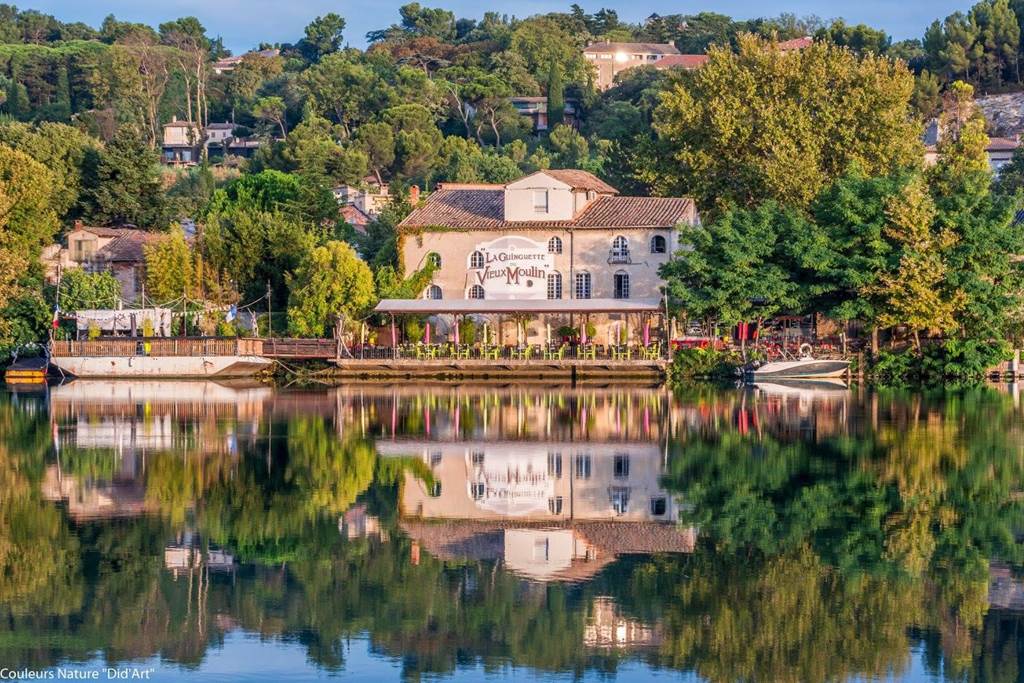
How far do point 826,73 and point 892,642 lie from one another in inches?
1967

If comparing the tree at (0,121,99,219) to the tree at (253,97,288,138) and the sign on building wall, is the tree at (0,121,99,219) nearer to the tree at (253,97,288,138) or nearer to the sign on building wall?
the sign on building wall

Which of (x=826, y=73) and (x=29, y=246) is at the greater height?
(x=826, y=73)

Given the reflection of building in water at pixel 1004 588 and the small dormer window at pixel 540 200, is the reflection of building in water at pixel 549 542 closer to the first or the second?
the reflection of building in water at pixel 1004 588

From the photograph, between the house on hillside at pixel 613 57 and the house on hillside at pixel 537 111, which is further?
the house on hillside at pixel 613 57

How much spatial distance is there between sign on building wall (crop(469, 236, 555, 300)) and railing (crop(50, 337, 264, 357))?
8.58m

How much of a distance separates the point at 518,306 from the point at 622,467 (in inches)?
1068

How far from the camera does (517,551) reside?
70.8ft

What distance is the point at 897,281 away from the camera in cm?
5181

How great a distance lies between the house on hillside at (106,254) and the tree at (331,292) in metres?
9.81

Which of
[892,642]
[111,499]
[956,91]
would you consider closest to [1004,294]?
[111,499]

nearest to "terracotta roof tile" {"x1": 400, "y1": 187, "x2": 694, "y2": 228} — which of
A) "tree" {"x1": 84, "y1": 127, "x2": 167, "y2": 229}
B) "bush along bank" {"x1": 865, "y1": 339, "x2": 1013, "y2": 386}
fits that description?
"bush along bank" {"x1": 865, "y1": 339, "x2": 1013, "y2": 386}

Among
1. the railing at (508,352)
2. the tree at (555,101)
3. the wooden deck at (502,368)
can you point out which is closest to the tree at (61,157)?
the railing at (508,352)

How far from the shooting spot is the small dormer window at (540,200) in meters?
59.1

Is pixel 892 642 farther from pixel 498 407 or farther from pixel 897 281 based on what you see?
pixel 897 281
